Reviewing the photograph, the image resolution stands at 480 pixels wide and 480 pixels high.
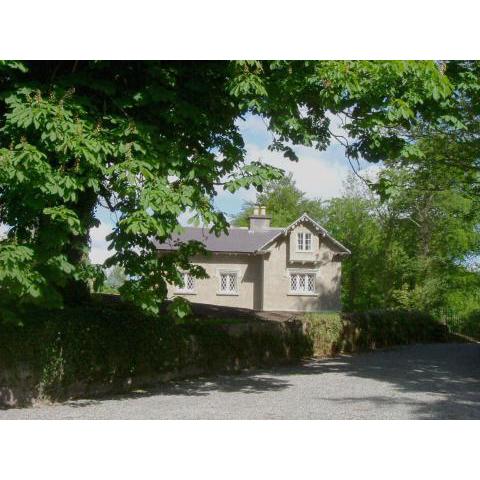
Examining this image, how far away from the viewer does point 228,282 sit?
761 inches

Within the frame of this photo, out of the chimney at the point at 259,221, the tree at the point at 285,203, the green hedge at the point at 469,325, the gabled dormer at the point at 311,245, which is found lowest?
the green hedge at the point at 469,325

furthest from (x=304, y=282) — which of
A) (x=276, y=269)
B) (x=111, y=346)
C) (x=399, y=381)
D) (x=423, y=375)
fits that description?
(x=111, y=346)

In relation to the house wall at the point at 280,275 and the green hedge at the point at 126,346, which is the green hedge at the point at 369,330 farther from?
the house wall at the point at 280,275

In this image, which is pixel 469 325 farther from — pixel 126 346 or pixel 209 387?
pixel 126 346

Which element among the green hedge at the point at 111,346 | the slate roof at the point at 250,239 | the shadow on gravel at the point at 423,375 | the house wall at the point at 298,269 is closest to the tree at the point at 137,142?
the green hedge at the point at 111,346

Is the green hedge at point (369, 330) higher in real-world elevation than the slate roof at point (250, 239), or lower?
lower

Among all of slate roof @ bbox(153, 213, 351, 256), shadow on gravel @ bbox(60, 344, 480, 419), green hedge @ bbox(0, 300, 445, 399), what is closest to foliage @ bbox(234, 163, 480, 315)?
slate roof @ bbox(153, 213, 351, 256)

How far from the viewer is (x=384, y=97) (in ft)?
26.5

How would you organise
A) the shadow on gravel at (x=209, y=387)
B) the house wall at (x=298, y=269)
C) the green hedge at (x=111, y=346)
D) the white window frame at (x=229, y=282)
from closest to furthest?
the green hedge at (x=111, y=346)
the shadow on gravel at (x=209, y=387)
the white window frame at (x=229, y=282)
the house wall at (x=298, y=269)

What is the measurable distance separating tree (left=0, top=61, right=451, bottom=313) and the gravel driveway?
167 centimetres

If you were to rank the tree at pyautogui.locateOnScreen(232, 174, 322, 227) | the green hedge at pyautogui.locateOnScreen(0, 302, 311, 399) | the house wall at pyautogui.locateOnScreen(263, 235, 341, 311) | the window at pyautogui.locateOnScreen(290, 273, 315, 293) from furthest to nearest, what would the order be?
the tree at pyautogui.locateOnScreen(232, 174, 322, 227) → the window at pyautogui.locateOnScreen(290, 273, 315, 293) → the house wall at pyautogui.locateOnScreen(263, 235, 341, 311) → the green hedge at pyautogui.locateOnScreen(0, 302, 311, 399)

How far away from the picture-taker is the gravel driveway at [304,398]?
808 centimetres

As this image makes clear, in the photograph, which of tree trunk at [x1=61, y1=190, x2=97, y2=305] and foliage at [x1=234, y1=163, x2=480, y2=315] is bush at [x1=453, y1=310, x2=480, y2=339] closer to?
foliage at [x1=234, y1=163, x2=480, y2=315]

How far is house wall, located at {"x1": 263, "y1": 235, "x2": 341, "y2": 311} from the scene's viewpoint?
1934 cm
